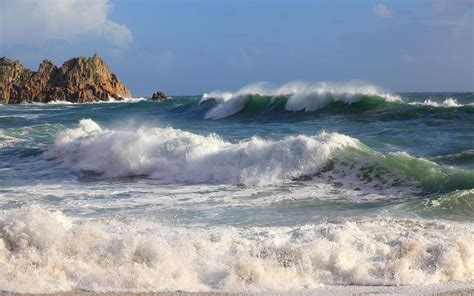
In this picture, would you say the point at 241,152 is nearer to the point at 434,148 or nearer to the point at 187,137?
the point at 187,137

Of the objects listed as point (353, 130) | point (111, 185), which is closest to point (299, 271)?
point (111, 185)

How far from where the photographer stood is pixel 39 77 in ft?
226

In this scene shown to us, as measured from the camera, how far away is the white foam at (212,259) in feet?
16.8

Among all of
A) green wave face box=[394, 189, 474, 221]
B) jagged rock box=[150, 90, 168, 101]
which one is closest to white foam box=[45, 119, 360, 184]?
green wave face box=[394, 189, 474, 221]

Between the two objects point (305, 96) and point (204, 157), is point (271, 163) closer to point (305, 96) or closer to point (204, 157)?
point (204, 157)

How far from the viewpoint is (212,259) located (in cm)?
562

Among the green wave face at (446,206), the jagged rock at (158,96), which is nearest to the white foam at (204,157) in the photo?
the green wave face at (446,206)

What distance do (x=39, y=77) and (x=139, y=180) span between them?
198 feet

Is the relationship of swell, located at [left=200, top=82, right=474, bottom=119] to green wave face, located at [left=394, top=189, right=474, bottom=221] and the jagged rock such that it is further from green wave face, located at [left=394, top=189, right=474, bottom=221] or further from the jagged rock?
the jagged rock

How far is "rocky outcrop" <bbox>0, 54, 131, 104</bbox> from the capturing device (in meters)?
66.4

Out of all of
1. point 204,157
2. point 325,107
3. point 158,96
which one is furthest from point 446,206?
point 158,96

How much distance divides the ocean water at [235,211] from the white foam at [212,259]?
0.01 m

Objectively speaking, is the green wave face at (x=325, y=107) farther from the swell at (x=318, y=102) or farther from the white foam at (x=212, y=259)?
the white foam at (x=212, y=259)

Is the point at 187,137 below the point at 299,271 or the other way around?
the other way around
